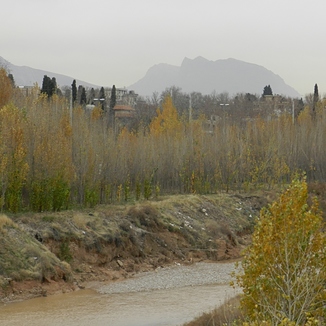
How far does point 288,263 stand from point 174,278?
1540cm

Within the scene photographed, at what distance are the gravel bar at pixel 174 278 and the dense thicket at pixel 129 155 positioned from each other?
5.11 m

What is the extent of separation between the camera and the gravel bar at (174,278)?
75.6ft

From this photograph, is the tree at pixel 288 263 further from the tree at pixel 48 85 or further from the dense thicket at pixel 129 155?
the tree at pixel 48 85

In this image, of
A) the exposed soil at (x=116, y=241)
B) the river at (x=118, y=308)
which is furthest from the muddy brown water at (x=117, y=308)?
the exposed soil at (x=116, y=241)

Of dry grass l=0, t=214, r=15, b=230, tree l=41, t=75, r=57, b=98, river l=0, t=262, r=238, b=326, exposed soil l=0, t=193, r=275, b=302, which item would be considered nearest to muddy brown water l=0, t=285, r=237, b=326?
river l=0, t=262, r=238, b=326

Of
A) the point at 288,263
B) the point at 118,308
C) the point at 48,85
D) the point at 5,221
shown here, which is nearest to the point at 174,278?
the point at 118,308

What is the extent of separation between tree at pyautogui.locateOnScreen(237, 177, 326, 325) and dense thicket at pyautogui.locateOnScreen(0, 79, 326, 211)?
17257 millimetres

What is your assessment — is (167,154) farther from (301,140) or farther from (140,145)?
(301,140)

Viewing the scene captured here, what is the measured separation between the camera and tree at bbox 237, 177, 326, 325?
379 inches

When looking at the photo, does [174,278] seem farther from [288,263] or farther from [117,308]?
[288,263]

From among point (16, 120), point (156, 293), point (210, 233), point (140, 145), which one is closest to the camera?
point (156, 293)

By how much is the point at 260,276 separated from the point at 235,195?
29.2 metres

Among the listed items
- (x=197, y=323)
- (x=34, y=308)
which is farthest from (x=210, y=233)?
(x=197, y=323)

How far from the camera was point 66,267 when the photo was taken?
23.3m
